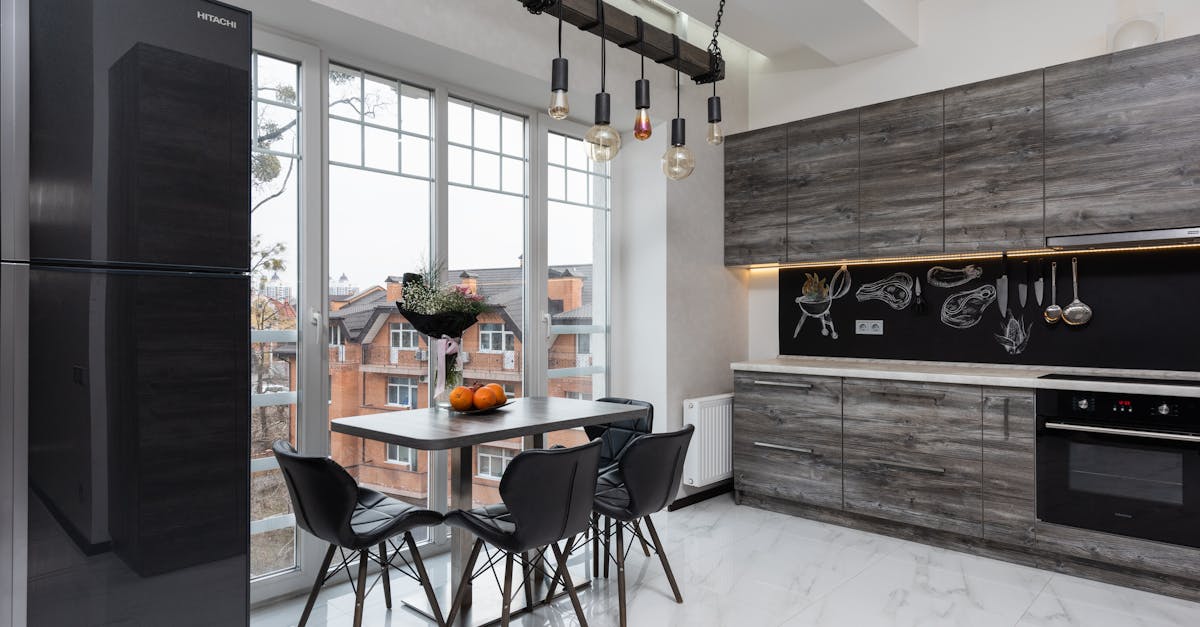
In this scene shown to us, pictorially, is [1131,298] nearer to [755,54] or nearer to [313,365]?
[755,54]

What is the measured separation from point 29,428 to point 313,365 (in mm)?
1590

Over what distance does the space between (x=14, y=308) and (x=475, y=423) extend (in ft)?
4.67

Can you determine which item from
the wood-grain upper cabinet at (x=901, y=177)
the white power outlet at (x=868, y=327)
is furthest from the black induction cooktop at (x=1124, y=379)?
the white power outlet at (x=868, y=327)

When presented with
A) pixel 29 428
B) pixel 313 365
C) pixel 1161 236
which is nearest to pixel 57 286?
pixel 29 428

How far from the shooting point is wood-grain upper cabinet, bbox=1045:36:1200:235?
3.02 meters

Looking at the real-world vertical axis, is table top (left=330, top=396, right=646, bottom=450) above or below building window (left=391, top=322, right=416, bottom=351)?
below

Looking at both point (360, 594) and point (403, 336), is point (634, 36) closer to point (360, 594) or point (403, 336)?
point (403, 336)

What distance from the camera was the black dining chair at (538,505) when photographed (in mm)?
2195

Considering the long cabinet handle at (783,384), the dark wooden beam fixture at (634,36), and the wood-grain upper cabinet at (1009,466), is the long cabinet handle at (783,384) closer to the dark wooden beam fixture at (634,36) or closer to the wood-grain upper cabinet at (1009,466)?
the wood-grain upper cabinet at (1009,466)

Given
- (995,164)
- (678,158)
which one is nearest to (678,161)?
(678,158)

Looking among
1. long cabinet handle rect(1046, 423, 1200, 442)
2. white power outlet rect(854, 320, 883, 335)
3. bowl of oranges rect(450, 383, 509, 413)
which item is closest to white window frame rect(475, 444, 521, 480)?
bowl of oranges rect(450, 383, 509, 413)

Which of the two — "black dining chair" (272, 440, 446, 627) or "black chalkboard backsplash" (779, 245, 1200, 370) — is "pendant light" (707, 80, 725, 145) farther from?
"black chalkboard backsplash" (779, 245, 1200, 370)

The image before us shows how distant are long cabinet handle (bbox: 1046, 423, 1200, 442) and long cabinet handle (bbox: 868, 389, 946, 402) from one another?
1.58ft

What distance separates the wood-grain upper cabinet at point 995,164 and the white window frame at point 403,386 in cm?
284
